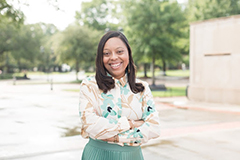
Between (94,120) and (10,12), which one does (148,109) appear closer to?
(94,120)

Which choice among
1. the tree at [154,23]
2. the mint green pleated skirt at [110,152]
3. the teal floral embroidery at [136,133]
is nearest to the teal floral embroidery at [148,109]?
the teal floral embroidery at [136,133]

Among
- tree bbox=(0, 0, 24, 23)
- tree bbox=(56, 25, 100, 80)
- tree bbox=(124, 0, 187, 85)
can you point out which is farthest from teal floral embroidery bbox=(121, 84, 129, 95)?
tree bbox=(56, 25, 100, 80)

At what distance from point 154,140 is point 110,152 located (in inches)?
212

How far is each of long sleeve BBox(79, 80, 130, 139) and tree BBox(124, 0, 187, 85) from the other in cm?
2337

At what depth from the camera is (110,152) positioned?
232 cm

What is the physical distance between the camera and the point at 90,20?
202 ft

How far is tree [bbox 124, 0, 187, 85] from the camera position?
25.8 m

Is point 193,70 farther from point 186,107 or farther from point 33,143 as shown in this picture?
point 33,143

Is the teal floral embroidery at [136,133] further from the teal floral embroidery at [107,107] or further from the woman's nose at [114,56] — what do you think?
the woman's nose at [114,56]

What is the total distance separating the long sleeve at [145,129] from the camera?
2.24 m

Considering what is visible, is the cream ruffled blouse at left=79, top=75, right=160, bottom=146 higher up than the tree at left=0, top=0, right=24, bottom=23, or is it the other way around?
the tree at left=0, top=0, right=24, bottom=23

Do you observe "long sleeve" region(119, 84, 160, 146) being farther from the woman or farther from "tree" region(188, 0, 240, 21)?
"tree" region(188, 0, 240, 21)

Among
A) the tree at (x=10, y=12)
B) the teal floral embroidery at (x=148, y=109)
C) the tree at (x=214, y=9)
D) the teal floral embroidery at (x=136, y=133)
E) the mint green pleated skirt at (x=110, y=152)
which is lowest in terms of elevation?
the mint green pleated skirt at (x=110, y=152)

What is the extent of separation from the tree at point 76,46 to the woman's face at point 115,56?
3822cm
